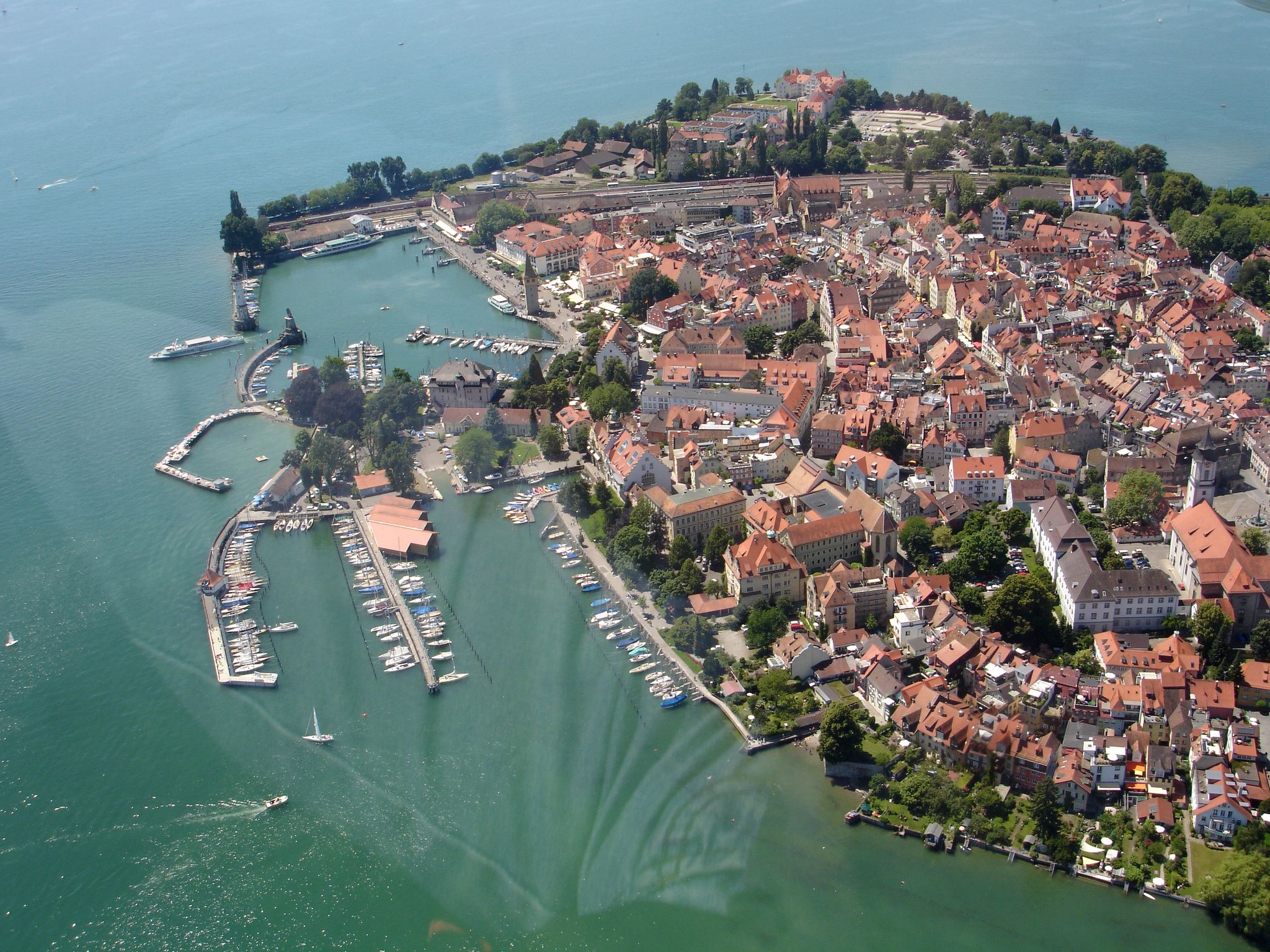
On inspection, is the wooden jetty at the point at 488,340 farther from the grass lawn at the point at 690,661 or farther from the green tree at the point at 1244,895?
the green tree at the point at 1244,895

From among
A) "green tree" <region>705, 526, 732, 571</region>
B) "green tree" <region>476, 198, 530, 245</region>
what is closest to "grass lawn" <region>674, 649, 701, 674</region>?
"green tree" <region>705, 526, 732, 571</region>

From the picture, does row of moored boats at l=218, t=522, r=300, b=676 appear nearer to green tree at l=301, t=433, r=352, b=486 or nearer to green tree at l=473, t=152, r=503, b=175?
green tree at l=301, t=433, r=352, b=486

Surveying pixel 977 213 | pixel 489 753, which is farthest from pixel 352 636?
pixel 977 213

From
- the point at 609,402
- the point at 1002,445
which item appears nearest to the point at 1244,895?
the point at 1002,445

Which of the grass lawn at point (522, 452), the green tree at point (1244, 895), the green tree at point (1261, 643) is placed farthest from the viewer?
the grass lawn at point (522, 452)

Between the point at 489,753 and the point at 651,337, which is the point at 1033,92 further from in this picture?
the point at 489,753

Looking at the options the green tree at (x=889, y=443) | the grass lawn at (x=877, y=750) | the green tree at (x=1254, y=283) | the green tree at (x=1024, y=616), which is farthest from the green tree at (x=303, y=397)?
the green tree at (x=1254, y=283)
